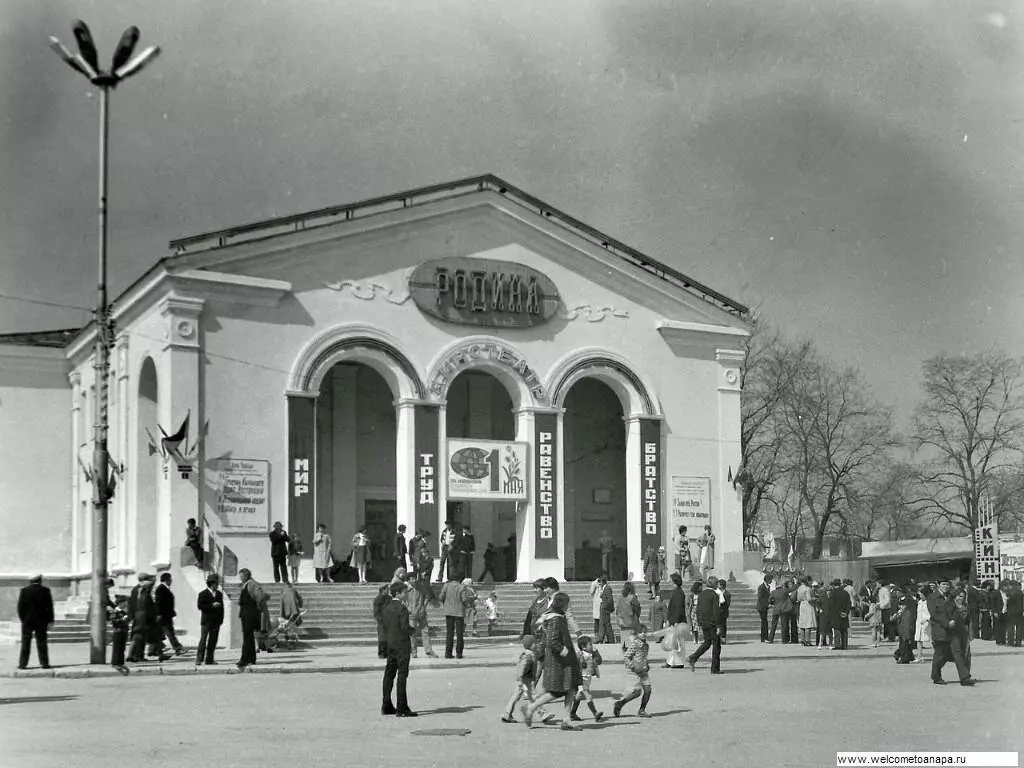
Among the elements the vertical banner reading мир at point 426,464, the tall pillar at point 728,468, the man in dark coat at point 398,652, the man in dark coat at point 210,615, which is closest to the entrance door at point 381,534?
the vertical banner reading мир at point 426,464

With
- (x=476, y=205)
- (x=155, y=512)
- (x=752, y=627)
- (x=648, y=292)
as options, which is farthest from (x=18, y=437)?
(x=752, y=627)

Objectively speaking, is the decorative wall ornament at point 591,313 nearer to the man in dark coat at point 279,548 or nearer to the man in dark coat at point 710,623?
the man in dark coat at point 279,548

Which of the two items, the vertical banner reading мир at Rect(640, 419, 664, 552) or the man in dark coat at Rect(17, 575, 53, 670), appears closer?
the man in dark coat at Rect(17, 575, 53, 670)

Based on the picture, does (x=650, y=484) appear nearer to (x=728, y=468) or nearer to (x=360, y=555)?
(x=728, y=468)

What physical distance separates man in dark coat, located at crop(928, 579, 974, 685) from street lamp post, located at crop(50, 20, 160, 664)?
40.7 ft

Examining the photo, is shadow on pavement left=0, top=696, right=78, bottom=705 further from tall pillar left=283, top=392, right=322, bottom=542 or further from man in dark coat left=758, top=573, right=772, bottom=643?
man in dark coat left=758, top=573, right=772, bottom=643

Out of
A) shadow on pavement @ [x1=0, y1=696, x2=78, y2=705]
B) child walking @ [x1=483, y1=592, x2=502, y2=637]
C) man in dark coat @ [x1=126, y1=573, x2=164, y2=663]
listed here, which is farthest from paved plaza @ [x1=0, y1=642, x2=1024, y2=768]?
child walking @ [x1=483, y1=592, x2=502, y2=637]

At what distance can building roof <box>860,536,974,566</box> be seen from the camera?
48.9m

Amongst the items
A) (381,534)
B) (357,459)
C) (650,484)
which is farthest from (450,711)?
(357,459)

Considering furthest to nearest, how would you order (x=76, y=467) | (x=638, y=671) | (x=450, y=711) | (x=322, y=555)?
(x=76, y=467) < (x=322, y=555) < (x=450, y=711) < (x=638, y=671)

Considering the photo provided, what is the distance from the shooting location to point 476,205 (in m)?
36.0

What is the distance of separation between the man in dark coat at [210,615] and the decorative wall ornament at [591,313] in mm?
16903

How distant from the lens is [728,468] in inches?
1513

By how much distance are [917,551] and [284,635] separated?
111 feet
